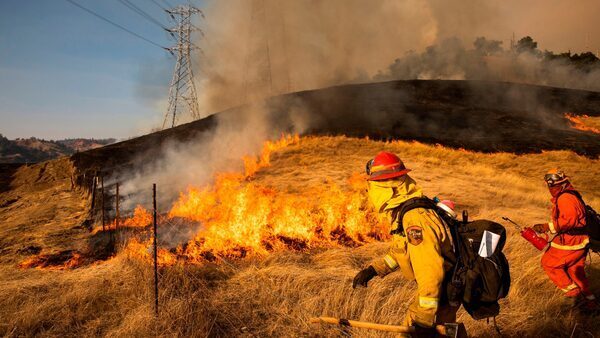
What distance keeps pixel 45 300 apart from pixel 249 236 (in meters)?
4.24

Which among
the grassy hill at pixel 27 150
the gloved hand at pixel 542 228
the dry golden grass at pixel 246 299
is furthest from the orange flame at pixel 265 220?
the grassy hill at pixel 27 150

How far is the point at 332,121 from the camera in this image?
2328 centimetres

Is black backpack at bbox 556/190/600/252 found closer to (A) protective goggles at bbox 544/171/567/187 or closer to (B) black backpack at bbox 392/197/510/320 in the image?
(A) protective goggles at bbox 544/171/567/187

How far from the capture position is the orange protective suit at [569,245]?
4.56m

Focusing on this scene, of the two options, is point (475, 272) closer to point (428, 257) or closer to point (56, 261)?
point (428, 257)

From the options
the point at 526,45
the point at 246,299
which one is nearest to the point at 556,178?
the point at 246,299

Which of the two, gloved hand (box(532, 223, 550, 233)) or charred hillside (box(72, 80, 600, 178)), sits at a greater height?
charred hillside (box(72, 80, 600, 178))

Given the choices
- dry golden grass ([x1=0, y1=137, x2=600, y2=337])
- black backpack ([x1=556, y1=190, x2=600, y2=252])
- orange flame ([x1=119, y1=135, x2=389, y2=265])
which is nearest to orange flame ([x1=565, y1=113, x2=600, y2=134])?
orange flame ([x1=119, y1=135, x2=389, y2=265])

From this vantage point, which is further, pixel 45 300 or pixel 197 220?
pixel 197 220

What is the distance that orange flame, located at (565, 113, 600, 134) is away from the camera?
23.9 meters

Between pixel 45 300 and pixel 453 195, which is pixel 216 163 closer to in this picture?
pixel 453 195

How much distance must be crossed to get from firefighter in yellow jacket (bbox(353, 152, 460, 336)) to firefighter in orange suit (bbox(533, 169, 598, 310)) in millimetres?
3058

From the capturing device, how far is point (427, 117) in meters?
24.6

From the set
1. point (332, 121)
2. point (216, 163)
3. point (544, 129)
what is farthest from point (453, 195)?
point (544, 129)
